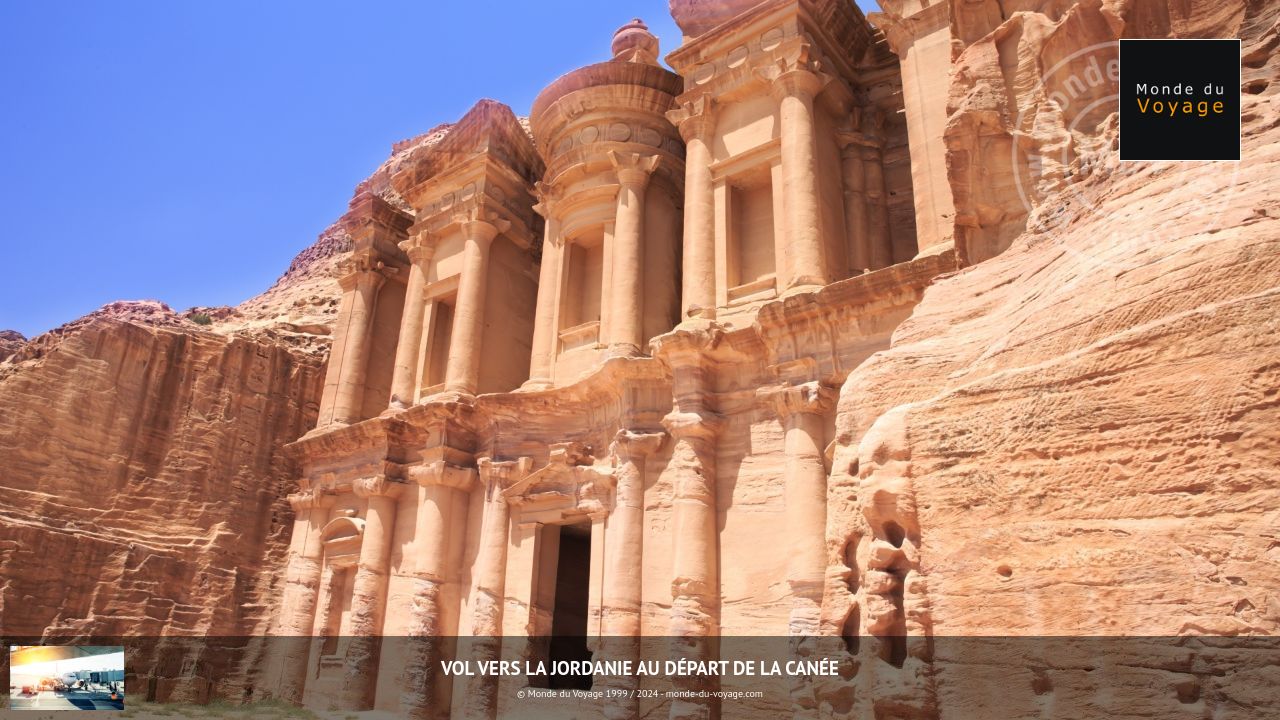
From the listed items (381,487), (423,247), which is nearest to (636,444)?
(381,487)

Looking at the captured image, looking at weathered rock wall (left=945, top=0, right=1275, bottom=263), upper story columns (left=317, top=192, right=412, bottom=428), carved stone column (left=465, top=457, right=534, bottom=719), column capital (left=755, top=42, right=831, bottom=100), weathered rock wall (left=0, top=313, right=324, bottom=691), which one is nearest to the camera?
weathered rock wall (left=945, top=0, right=1275, bottom=263)

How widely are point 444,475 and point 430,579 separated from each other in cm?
177

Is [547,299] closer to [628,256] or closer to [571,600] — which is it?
[628,256]

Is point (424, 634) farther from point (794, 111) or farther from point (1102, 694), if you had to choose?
point (1102, 694)

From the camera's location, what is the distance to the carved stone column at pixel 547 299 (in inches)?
570

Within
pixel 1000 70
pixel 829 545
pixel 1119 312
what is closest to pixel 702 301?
pixel 1000 70

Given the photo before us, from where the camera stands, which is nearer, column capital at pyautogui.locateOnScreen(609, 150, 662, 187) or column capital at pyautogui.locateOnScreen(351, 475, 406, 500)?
column capital at pyautogui.locateOnScreen(609, 150, 662, 187)

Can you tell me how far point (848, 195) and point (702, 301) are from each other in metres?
3.22

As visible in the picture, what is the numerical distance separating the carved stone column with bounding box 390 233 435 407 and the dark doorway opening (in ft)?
14.4

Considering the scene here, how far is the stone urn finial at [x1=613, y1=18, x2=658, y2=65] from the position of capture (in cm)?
1711

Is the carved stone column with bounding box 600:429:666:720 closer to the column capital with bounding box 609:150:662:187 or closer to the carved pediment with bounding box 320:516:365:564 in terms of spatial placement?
the column capital with bounding box 609:150:662:187

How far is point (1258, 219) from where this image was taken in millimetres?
3375

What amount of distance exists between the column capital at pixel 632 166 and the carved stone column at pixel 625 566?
4771 millimetres

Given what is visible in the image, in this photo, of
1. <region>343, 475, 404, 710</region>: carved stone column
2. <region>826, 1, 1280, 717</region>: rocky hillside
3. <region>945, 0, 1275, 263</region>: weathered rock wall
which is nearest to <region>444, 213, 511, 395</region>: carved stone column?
<region>343, 475, 404, 710</region>: carved stone column
